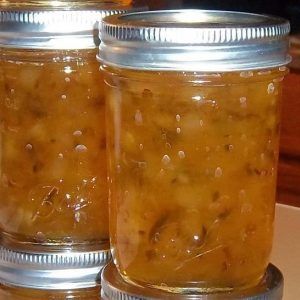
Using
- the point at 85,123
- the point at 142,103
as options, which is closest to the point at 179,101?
the point at 142,103

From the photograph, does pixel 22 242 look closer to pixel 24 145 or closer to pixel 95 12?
pixel 24 145

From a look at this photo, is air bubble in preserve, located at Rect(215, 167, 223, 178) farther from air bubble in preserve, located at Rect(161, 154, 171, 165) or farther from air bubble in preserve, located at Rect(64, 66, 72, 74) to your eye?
air bubble in preserve, located at Rect(64, 66, 72, 74)

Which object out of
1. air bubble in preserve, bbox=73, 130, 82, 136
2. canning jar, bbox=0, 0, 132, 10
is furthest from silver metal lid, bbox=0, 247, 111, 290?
canning jar, bbox=0, 0, 132, 10

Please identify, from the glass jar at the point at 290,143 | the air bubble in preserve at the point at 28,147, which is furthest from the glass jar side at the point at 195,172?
the glass jar at the point at 290,143

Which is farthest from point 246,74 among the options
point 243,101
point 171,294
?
point 171,294

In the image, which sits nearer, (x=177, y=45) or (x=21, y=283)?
(x=177, y=45)

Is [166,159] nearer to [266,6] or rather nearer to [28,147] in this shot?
[28,147]
